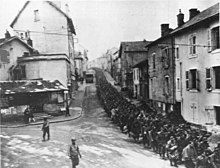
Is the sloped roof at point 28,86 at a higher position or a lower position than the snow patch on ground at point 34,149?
higher

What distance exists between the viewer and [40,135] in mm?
9859

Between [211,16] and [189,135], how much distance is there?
18.1 feet

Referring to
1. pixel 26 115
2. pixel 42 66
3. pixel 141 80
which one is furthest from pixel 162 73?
pixel 26 115

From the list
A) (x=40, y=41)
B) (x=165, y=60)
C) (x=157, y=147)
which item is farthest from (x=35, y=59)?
(x=165, y=60)

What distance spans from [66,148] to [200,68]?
7.52m

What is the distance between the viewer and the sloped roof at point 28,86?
9.05 meters

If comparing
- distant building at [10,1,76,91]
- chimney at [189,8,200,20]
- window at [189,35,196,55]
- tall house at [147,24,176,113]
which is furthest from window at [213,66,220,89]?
distant building at [10,1,76,91]

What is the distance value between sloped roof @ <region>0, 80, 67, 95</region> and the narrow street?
130 cm

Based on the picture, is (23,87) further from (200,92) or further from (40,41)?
(200,92)

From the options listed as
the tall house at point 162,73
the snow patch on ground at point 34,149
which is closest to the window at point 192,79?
the tall house at point 162,73

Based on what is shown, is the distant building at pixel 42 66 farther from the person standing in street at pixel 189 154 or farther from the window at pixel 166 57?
the window at pixel 166 57

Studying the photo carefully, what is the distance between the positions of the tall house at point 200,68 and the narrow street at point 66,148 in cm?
394

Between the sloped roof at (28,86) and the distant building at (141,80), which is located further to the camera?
the distant building at (141,80)

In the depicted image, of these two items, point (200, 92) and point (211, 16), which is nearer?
point (211, 16)
